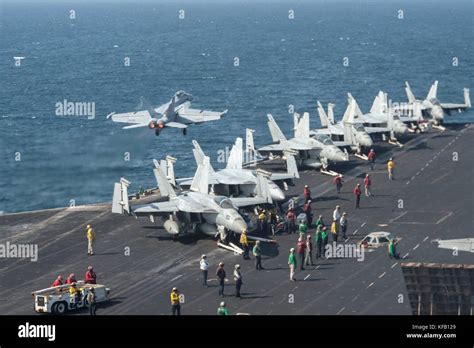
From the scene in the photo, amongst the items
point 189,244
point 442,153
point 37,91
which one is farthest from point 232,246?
point 37,91

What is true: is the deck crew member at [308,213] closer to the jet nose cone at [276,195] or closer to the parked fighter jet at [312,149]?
the jet nose cone at [276,195]

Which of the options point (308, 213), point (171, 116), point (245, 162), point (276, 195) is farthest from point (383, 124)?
point (308, 213)

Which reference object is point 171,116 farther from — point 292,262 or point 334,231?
point 292,262

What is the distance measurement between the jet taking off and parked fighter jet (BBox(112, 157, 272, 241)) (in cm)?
2635

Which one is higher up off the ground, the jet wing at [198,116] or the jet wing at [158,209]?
the jet wing at [158,209]

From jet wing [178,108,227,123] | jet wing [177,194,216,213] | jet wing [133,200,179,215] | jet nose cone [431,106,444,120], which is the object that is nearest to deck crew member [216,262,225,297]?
jet wing [177,194,216,213]

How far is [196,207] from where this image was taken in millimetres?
64500

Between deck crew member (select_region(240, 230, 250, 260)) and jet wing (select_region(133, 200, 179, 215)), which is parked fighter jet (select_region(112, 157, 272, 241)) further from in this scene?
deck crew member (select_region(240, 230, 250, 260))

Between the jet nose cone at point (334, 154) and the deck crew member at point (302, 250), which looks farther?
the jet nose cone at point (334, 154)

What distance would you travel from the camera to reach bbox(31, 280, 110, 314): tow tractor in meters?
51.2

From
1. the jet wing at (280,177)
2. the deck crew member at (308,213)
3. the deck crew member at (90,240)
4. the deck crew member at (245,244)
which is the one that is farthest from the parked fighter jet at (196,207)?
the jet wing at (280,177)

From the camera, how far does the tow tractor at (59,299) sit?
5125 cm

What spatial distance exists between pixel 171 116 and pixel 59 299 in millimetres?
46375

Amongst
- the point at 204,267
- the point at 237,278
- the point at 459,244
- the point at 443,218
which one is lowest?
the point at 443,218
